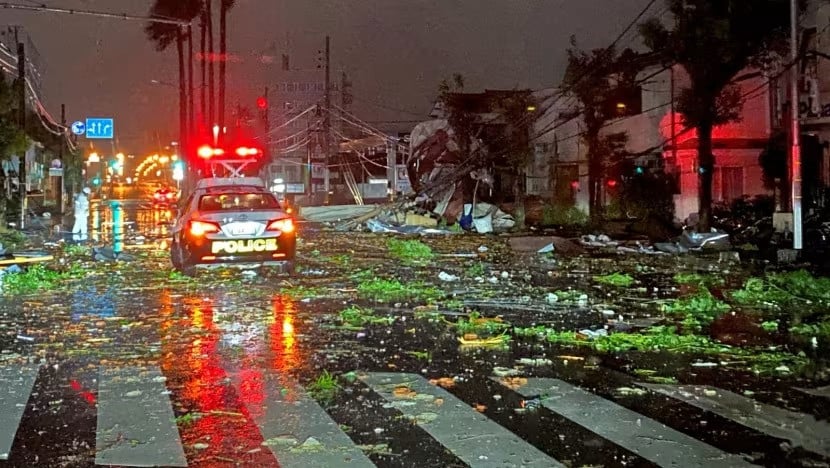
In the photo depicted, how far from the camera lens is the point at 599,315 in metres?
12.0

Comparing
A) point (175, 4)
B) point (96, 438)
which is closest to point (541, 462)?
point (96, 438)

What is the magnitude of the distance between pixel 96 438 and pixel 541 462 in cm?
299

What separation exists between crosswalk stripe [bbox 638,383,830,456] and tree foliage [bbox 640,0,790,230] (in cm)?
1966

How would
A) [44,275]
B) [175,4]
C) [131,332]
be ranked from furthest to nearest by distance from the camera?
[175,4]
[44,275]
[131,332]

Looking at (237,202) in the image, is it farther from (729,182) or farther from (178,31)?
(178,31)

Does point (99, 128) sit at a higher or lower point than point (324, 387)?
higher

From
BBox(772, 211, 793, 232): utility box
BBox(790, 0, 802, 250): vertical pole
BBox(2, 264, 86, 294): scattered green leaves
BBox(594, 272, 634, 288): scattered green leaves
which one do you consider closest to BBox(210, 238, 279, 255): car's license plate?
BBox(2, 264, 86, 294): scattered green leaves

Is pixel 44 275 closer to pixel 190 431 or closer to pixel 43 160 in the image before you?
pixel 190 431

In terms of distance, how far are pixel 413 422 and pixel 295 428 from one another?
2.78ft

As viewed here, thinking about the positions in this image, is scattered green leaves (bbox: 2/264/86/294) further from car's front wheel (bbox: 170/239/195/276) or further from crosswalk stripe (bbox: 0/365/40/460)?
crosswalk stripe (bbox: 0/365/40/460)

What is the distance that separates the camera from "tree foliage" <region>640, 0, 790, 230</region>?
25781mm

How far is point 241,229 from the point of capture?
15.2 metres

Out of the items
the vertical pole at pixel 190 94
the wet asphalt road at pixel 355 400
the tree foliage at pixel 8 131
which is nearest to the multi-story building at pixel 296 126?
the vertical pole at pixel 190 94

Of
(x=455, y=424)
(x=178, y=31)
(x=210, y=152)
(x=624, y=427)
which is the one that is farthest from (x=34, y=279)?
(x=178, y=31)
